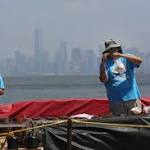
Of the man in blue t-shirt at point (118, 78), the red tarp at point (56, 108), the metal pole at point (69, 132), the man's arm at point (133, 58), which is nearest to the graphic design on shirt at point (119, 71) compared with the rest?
the man in blue t-shirt at point (118, 78)

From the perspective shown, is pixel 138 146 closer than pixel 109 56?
Yes

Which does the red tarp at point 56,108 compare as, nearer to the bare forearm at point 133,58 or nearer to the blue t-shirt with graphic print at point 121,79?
the blue t-shirt with graphic print at point 121,79

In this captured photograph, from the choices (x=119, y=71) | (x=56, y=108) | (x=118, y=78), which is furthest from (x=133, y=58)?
(x=56, y=108)

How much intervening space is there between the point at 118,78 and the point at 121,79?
53mm

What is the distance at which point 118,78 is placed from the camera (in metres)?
12.0

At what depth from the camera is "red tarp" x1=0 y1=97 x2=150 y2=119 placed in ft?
49.6

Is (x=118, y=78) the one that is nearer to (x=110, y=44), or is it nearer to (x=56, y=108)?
(x=110, y=44)

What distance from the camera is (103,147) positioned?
9828mm

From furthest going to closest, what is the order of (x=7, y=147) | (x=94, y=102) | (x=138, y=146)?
(x=94, y=102)
(x=7, y=147)
(x=138, y=146)

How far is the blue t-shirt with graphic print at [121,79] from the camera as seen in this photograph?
11898 mm

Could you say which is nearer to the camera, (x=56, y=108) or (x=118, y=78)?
(x=118, y=78)

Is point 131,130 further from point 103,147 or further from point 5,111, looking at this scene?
point 5,111

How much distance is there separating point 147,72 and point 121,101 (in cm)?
17473

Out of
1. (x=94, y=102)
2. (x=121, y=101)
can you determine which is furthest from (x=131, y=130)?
(x=94, y=102)
